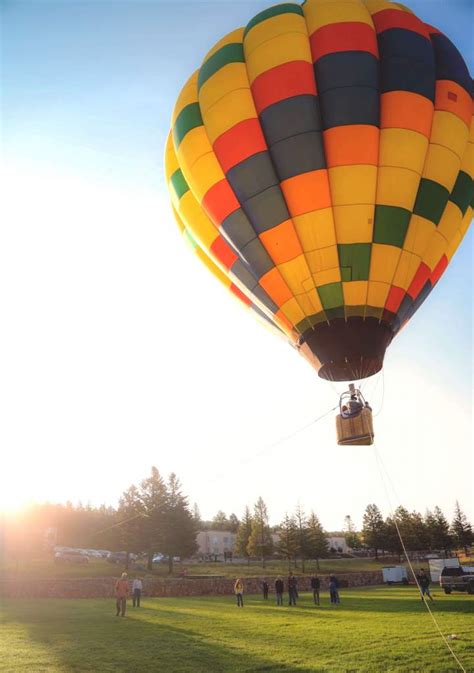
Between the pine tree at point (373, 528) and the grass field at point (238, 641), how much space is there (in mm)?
43184

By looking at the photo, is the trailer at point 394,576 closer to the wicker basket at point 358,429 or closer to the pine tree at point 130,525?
the pine tree at point 130,525

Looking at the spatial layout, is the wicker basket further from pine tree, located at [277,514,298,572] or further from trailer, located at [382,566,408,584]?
pine tree, located at [277,514,298,572]

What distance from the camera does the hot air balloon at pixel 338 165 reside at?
32.9 feet

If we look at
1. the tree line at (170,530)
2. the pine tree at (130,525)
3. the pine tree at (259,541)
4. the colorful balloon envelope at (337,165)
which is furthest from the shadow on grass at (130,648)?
the pine tree at (259,541)

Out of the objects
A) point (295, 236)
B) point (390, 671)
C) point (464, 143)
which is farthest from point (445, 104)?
point (390, 671)

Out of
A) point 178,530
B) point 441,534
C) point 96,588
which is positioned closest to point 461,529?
→ point 441,534

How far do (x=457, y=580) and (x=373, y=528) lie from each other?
129ft

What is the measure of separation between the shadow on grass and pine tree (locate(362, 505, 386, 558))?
47.4 meters

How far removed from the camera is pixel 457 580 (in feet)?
64.9

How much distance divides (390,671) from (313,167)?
8434 millimetres

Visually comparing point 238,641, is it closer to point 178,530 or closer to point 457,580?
point 457,580

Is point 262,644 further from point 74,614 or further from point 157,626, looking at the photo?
point 74,614

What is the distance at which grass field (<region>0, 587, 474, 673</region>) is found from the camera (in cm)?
745

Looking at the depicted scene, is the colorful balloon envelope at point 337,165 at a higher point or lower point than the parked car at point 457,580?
higher
